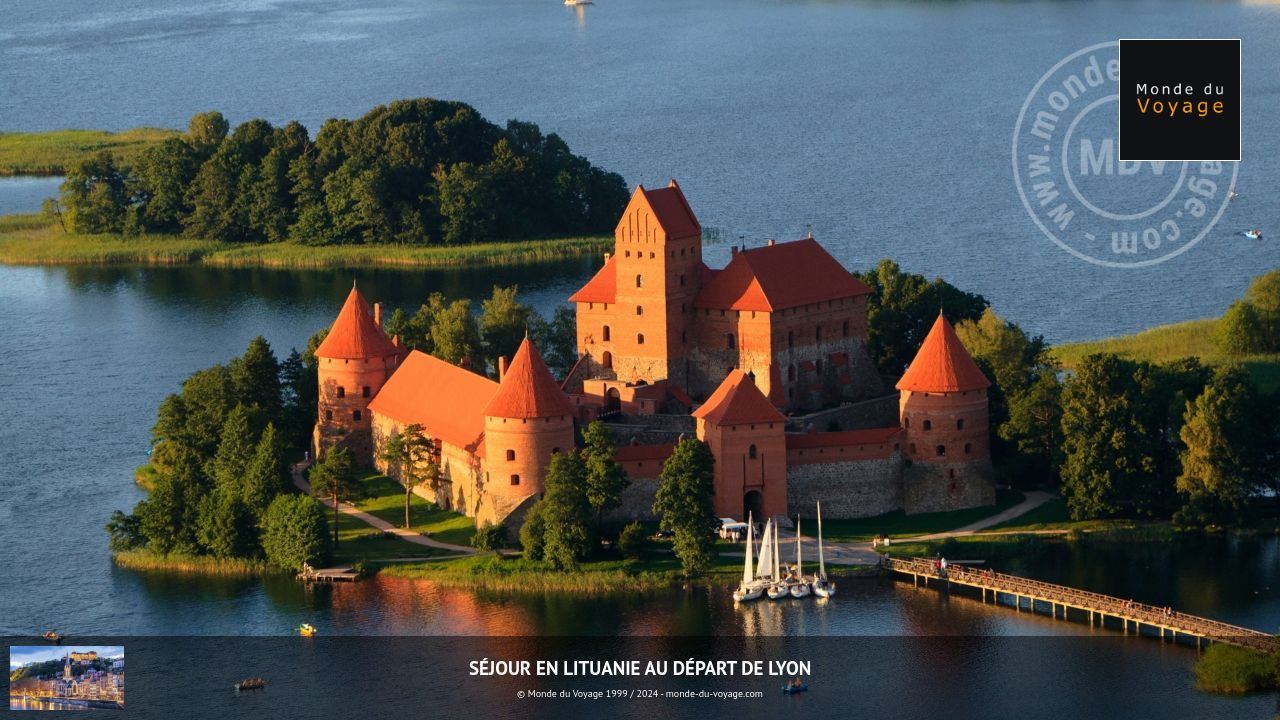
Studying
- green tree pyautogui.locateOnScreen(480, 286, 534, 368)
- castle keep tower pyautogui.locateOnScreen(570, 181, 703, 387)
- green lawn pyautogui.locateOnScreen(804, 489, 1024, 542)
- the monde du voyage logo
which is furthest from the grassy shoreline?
green lawn pyautogui.locateOnScreen(804, 489, 1024, 542)

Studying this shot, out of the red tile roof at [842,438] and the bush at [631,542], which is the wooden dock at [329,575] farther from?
the red tile roof at [842,438]

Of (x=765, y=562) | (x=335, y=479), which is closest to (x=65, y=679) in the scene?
(x=335, y=479)

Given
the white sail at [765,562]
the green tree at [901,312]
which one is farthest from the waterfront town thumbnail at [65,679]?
the green tree at [901,312]

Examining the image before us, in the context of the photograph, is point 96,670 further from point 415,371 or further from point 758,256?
point 758,256

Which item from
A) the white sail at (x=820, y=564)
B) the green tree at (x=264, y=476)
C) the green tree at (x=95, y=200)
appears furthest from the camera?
the green tree at (x=95, y=200)

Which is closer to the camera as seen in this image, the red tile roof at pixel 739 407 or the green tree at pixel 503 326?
the red tile roof at pixel 739 407
